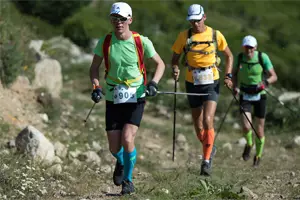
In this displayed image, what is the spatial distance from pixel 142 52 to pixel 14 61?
17.7 ft

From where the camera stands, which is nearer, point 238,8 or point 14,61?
point 14,61

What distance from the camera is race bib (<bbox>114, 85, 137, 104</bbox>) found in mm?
8320

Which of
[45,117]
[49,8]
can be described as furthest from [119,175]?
[49,8]

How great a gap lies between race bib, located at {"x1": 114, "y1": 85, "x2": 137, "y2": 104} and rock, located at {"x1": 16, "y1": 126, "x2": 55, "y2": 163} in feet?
7.37

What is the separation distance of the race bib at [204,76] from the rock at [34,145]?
232 cm

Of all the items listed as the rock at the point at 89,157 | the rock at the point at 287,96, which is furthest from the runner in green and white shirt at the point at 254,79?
the rock at the point at 287,96

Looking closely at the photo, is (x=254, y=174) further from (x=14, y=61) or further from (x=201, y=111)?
(x=14, y=61)

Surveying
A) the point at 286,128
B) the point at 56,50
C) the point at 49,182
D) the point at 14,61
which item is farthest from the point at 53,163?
the point at 56,50

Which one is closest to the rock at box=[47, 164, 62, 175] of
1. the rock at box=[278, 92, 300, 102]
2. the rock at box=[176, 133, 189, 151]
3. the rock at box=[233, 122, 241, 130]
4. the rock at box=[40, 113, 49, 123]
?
the rock at box=[40, 113, 49, 123]

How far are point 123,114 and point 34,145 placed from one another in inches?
90.0

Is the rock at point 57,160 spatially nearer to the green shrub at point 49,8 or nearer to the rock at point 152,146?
the rock at point 152,146

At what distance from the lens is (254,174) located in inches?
420

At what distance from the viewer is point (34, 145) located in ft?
33.9

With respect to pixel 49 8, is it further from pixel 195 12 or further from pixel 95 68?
pixel 95 68
